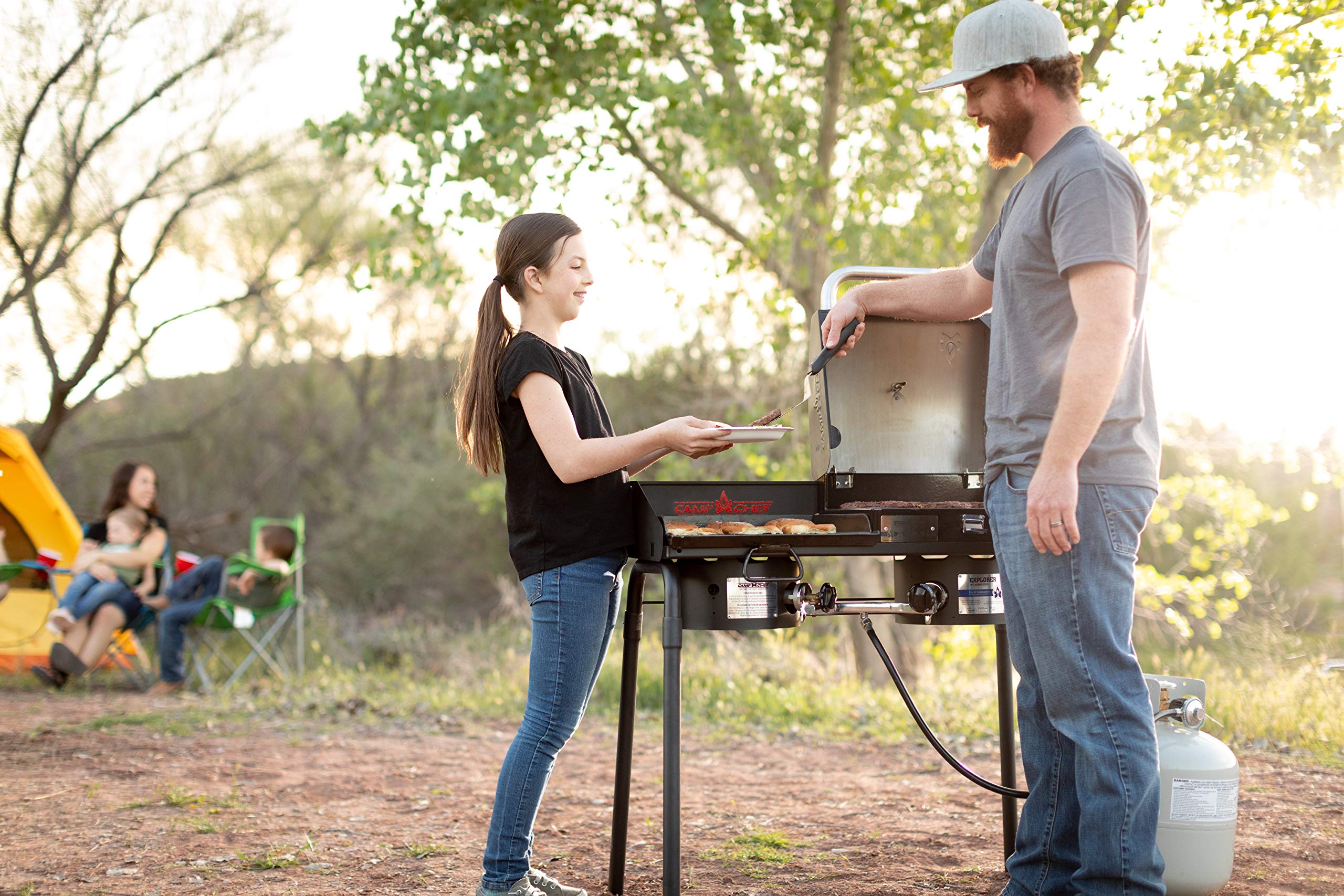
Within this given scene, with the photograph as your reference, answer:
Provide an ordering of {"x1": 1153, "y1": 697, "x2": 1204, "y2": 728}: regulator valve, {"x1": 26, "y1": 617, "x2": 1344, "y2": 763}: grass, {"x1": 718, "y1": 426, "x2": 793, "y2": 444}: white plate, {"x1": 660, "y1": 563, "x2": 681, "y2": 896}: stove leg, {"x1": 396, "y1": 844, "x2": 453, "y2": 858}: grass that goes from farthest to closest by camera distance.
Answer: {"x1": 26, "y1": 617, "x2": 1344, "y2": 763}: grass
{"x1": 396, "y1": 844, "x2": 453, "y2": 858}: grass
{"x1": 1153, "y1": 697, "x2": 1204, "y2": 728}: regulator valve
{"x1": 660, "y1": 563, "x2": 681, "y2": 896}: stove leg
{"x1": 718, "y1": 426, "x2": 793, "y2": 444}: white plate

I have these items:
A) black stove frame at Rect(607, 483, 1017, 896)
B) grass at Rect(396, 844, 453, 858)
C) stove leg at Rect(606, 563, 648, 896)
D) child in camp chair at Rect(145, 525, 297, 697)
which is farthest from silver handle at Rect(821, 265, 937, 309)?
child in camp chair at Rect(145, 525, 297, 697)

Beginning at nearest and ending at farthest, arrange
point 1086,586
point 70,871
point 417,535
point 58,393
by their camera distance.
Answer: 1. point 1086,586
2. point 70,871
3. point 58,393
4. point 417,535

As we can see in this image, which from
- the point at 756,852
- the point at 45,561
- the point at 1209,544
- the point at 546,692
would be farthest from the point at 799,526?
the point at 45,561

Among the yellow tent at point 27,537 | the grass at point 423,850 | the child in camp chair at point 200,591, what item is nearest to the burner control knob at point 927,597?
the grass at point 423,850

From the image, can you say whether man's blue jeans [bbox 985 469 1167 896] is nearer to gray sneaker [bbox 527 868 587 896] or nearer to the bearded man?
the bearded man

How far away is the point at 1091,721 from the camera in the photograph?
84.0 inches

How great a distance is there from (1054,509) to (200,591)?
6487 millimetres

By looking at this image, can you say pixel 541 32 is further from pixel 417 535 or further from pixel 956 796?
pixel 417 535

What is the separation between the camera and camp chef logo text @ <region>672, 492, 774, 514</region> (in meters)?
2.43

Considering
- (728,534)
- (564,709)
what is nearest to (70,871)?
(564,709)

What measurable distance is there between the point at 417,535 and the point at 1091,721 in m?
11.0

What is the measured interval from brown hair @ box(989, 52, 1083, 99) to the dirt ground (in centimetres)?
197

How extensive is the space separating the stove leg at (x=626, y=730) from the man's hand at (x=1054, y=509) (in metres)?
1.01

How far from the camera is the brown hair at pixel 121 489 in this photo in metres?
7.31
